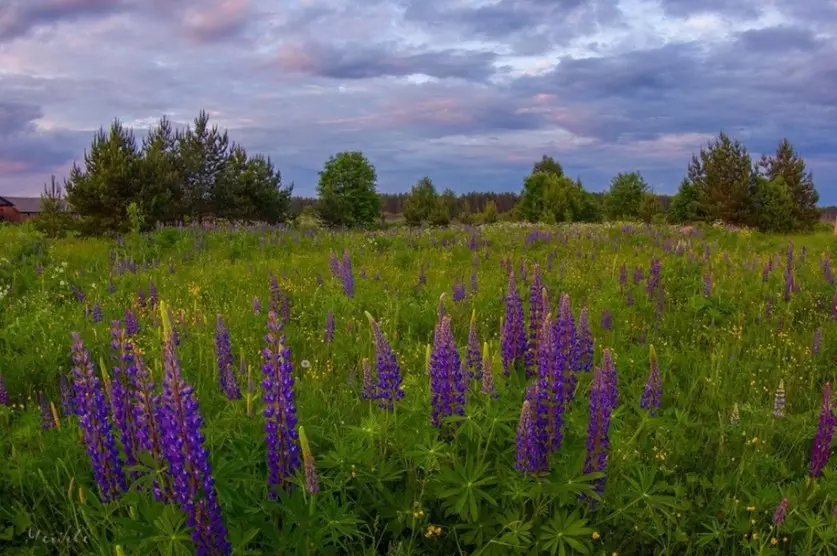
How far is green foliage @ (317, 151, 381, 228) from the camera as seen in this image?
53572 mm

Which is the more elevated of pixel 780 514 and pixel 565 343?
Result: pixel 565 343

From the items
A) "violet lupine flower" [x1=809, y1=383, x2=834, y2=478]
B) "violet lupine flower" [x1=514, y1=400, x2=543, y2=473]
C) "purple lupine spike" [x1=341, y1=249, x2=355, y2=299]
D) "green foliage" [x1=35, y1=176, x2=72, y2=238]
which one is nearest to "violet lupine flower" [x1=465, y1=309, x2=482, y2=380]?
"violet lupine flower" [x1=514, y1=400, x2=543, y2=473]

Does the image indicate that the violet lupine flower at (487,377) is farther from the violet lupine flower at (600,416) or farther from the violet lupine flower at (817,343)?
the violet lupine flower at (817,343)

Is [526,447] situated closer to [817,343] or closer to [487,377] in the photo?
[487,377]

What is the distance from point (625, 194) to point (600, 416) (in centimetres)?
7534

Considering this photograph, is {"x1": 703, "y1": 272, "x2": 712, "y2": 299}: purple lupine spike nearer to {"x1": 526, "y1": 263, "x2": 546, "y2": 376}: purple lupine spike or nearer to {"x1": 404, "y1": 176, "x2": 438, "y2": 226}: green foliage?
{"x1": 526, "y1": 263, "x2": 546, "y2": 376}: purple lupine spike

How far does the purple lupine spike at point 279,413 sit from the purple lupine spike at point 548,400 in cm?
99

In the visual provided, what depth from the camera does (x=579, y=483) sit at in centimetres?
243

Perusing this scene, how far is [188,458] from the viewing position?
1995 millimetres

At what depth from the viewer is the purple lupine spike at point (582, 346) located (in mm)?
3156

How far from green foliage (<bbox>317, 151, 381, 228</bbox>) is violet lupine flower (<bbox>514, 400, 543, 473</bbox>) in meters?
50.7

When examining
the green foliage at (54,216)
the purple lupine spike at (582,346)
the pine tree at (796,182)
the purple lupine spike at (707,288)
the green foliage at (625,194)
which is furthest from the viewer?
the green foliage at (625,194)

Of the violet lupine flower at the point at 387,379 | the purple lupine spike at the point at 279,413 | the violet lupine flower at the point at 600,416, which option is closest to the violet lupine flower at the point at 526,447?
the violet lupine flower at the point at 600,416

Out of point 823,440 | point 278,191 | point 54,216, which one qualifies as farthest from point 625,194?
point 823,440
